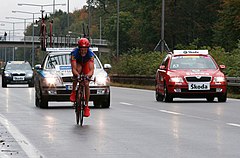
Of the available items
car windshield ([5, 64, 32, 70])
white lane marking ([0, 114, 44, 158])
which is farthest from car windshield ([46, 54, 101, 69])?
car windshield ([5, 64, 32, 70])

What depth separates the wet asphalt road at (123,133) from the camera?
11.5 metres

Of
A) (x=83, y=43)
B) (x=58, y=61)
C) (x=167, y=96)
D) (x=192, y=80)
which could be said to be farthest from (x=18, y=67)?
(x=83, y=43)

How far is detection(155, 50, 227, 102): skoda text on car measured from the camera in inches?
1032

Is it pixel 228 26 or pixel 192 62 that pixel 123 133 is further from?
pixel 228 26

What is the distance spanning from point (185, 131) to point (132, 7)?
12318 cm

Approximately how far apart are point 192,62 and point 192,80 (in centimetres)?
153

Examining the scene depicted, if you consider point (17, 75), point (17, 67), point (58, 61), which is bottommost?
point (17, 75)

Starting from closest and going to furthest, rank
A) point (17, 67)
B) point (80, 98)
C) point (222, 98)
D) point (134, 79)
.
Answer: point (80, 98) → point (222, 98) → point (134, 79) → point (17, 67)

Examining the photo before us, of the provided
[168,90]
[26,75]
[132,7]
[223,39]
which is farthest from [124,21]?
[168,90]

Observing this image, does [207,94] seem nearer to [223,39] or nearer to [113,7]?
[223,39]

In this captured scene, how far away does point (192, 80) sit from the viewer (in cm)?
2627

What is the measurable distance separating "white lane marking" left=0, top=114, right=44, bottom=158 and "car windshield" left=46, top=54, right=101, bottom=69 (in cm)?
647

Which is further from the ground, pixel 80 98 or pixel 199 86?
pixel 80 98

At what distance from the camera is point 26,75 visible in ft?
168
